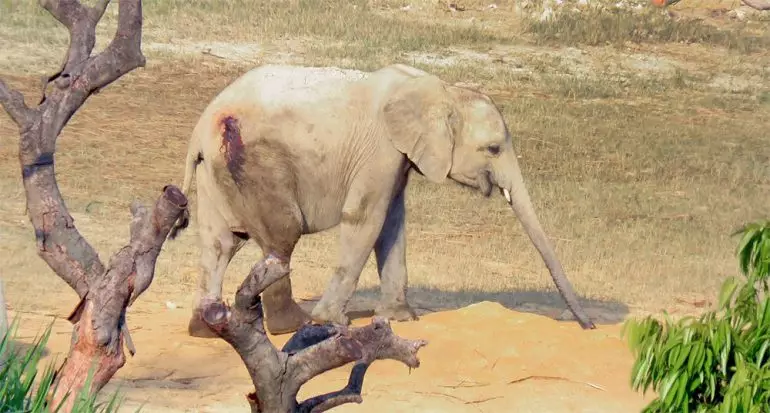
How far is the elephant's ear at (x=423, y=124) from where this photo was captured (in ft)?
35.2

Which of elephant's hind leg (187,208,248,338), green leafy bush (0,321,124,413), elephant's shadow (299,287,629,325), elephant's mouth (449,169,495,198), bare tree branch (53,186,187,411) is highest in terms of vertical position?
bare tree branch (53,186,187,411)

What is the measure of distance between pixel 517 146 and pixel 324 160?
29.0 feet

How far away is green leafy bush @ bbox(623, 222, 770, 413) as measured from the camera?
18.0 feet

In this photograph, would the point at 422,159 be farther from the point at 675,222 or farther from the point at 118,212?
the point at 675,222

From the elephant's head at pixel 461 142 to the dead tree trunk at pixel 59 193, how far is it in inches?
161

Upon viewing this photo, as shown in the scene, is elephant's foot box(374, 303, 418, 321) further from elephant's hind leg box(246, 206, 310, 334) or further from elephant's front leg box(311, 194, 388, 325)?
elephant's hind leg box(246, 206, 310, 334)

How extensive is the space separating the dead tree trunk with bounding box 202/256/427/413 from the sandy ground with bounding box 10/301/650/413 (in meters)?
2.59

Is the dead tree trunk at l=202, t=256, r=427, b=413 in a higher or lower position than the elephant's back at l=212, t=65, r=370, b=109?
higher

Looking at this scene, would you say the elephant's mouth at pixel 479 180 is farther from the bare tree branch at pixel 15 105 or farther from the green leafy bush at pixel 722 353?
the green leafy bush at pixel 722 353

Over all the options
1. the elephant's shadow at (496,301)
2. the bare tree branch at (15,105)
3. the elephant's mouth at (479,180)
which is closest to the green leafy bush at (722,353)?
the bare tree branch at (15,105)

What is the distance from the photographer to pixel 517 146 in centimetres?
1928

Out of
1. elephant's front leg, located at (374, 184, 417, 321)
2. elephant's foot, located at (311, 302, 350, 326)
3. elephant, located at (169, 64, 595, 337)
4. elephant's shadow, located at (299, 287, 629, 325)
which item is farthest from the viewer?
elephant's shadow, located at (299, 287, 629, 325)

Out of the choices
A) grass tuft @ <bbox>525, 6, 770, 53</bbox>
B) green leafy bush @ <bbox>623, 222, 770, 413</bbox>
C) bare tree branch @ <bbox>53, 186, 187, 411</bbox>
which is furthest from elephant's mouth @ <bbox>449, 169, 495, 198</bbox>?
grass tuft @ <bbox>525, 6, 770, 53</bbox>

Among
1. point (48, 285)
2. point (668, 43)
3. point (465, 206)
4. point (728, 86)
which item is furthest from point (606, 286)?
point (668, 43)
